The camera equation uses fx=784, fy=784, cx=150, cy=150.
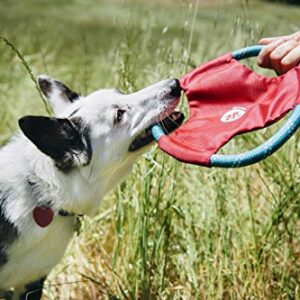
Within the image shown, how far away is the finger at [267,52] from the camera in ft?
10.5

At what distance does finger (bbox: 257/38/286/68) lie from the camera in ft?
10.5

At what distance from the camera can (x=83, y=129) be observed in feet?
11.8

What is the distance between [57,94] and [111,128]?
0.49 metres

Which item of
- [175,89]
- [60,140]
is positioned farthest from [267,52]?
[60,140]

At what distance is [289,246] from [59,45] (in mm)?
6916

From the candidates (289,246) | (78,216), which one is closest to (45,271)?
(78,216)

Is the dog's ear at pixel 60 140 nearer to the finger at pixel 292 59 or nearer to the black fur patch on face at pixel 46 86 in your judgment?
the black fur patch on face at pixel 46 86

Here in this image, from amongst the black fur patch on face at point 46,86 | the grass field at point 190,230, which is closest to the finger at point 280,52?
the grass field at point 190,230

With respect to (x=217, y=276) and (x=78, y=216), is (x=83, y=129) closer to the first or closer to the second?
(x=78, y=216)

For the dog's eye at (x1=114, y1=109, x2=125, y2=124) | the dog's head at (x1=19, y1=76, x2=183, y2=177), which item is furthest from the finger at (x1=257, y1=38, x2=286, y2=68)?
the dog's eye at (x1=114, y1=109, x2=125, y2=124)

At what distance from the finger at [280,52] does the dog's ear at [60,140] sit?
946 mm

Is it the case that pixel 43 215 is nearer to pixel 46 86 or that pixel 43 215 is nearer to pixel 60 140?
pixel 60 140

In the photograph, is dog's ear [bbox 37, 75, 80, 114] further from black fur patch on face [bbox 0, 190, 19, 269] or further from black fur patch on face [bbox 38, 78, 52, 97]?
black fur patch on face [bbox 0, 190, 19, 269]

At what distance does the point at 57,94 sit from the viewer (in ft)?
13.0
